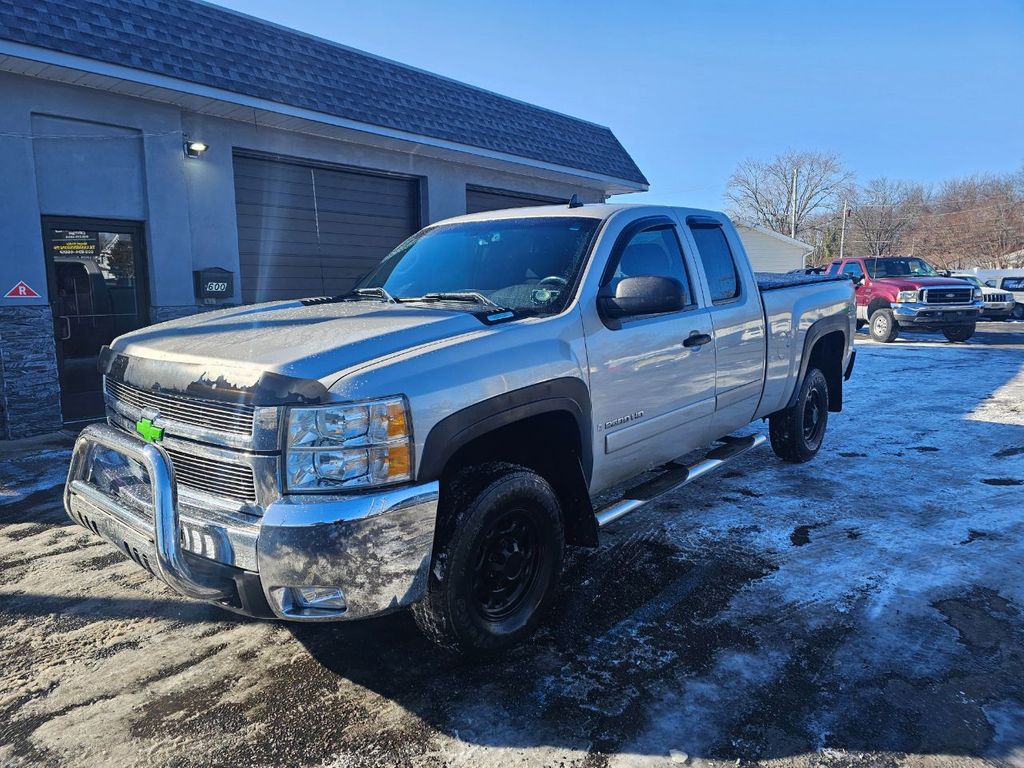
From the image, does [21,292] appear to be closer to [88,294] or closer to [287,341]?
[88,294]

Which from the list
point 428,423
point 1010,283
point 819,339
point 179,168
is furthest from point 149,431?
point 1010,283

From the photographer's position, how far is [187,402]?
276cm

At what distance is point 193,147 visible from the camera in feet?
28.3

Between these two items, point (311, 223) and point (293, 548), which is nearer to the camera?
point (293, 548)

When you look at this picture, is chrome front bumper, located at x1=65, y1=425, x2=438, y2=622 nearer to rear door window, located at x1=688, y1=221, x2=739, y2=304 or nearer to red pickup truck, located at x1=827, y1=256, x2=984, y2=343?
rear door window, located at x1=688, y1=221, x2=739, y2=304

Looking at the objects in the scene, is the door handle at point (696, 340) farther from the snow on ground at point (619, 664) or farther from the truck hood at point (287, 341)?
the truck hood at point (287, 341)

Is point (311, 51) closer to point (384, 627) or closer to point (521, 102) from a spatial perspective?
point (521, 102)

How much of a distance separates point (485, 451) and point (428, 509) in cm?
59

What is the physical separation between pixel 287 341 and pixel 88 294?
6.72m

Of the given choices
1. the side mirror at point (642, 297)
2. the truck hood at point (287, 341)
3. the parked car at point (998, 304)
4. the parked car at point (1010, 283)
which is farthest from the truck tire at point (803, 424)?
the parked car at point (1010, 283)

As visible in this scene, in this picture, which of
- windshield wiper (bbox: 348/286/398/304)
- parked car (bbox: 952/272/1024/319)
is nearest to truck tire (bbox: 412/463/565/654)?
windshield wiper (bbox: 348/286/398/304)

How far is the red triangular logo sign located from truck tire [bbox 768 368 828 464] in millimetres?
7530

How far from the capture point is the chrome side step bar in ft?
12.1

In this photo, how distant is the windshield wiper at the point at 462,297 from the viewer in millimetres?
3504
